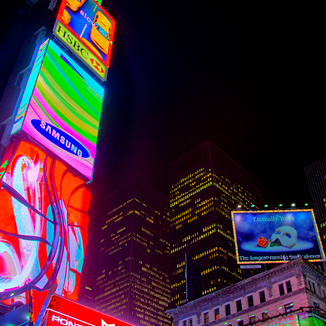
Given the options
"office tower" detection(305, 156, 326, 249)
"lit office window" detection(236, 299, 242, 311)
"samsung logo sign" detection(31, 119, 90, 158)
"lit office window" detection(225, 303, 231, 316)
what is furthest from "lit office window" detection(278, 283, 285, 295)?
"office tower" detection(305, 156, 326, 249)

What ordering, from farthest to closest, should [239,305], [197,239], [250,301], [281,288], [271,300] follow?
[197,239]
[239,305]
[250,301]
[281,288]
[271,300]

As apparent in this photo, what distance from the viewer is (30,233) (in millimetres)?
23094

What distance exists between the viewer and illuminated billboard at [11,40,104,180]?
89.4ft

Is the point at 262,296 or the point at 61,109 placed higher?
the point at 61,109

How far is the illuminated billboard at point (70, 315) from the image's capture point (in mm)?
12305

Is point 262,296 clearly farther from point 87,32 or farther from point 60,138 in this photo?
point 87,32

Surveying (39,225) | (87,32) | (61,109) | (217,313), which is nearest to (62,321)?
(39,225)

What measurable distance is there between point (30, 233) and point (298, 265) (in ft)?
114

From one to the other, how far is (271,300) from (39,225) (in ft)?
110

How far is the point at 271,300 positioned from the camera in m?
46.7

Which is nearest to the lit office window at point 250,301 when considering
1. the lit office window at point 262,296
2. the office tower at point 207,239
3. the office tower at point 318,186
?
the lit office window at point 262,296

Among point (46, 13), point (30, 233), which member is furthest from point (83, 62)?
point (30, 233)

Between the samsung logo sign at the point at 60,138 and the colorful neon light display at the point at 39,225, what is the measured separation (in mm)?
1357

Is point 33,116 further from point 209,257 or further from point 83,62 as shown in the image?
point 209,257
